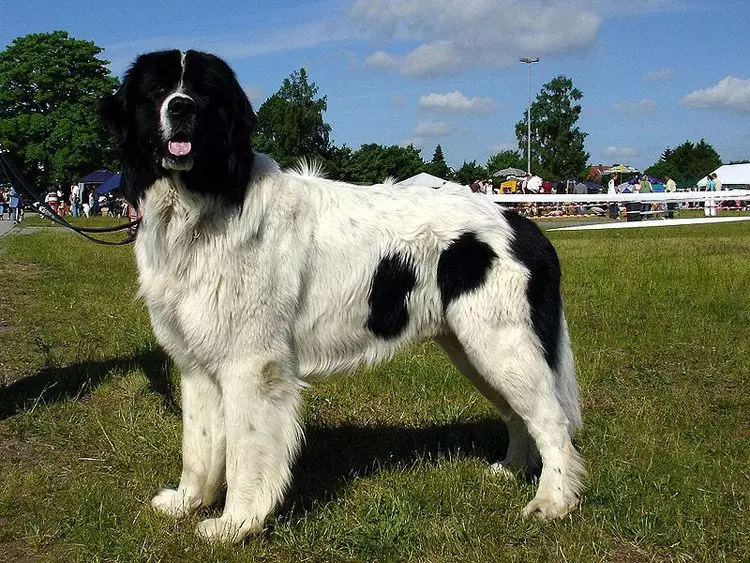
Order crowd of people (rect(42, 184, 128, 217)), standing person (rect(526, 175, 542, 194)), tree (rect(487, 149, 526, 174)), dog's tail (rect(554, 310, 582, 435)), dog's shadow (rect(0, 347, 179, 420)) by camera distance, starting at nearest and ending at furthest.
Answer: dog's tail (rect(554, 310, 582, 435)) < dog's shadow (rect(0, 347, 179, 420)) < standing person (rect(526, 175, 542, 194)) < crowd of people (rect(42, 184, 128, 217)) < tree (rect(487, 149, 526, 174))

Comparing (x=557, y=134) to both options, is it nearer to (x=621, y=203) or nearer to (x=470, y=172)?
(x=470, y=172)

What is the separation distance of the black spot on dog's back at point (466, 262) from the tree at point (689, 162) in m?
111

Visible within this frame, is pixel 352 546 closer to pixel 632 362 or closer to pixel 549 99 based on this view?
pixel 632 362

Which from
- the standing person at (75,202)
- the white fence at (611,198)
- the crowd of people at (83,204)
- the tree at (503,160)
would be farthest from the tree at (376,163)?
the white fence at (611,198)

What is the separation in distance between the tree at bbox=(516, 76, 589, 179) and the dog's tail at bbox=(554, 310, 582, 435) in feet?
276

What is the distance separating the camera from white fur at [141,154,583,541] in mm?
3713

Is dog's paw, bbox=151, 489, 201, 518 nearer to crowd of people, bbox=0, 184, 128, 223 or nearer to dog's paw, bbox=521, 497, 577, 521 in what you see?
dog's paw, bbox=521, 497, 577, 521

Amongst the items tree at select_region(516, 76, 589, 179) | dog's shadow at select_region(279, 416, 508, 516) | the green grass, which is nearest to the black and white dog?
the green grass

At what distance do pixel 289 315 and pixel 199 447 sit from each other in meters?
0.88

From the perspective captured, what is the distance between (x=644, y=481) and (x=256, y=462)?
2151 millimetres

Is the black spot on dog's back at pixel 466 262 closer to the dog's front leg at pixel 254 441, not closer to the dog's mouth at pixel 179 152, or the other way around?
the dog's front leg at pixel 254 441

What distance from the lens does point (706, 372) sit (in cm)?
666

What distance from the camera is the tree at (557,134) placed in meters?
87.2

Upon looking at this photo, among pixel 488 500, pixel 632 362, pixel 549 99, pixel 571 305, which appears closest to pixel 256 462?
pixel 488 500
